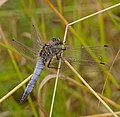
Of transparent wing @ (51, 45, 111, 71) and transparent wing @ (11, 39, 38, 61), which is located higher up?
transparent wing @ (11, 39, 38, 61)

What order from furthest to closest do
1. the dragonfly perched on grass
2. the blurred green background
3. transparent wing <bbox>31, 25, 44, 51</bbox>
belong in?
the blurred green background, transparent wing <bbox>31, 25, 44, 51</bbox>, the dragonfly perched on grass

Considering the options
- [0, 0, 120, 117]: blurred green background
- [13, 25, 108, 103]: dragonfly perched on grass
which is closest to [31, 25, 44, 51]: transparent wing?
[13, 25, 108, 103]: dragonfly perched on grass

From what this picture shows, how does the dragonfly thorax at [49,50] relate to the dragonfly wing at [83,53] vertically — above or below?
above

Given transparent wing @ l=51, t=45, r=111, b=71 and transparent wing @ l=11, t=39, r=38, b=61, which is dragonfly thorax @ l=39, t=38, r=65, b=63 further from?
transparent wing @ l=51, t=45, r=111, b=71

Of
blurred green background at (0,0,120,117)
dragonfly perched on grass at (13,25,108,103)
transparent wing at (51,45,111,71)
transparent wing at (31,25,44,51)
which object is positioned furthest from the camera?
blurred green background at (0,0,120,117)

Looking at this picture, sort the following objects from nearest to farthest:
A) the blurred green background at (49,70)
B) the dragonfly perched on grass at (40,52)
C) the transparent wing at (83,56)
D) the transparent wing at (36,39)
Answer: the transparent wing at (83,56) → the dragonfly perched on grass at (40,52) → the transparent wing at (36,39) → the blurred green background at (49,70)

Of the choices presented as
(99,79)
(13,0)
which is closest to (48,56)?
(13,0)

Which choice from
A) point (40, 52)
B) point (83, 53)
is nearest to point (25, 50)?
point (40, 52)

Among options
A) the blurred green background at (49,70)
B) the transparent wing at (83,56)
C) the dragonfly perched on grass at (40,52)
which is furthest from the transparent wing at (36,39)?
the transparent wing at (83,56)

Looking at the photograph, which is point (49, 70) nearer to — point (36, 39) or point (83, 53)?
point (36, 39)

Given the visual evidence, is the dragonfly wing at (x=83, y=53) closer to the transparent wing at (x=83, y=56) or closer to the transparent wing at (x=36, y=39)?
the transparent wing at (x=83, y=56)
